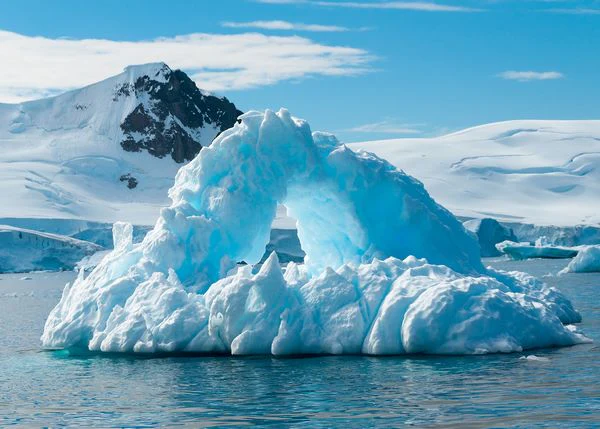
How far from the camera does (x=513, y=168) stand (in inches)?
4966

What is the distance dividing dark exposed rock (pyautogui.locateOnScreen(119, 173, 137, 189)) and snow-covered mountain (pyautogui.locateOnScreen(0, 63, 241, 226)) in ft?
0.63

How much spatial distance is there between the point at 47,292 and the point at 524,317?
37985mm


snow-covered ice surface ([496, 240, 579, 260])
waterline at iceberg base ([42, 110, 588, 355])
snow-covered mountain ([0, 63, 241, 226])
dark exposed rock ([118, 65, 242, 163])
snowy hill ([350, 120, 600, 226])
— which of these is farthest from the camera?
dark exposed rock ([118, 65, 242, 163])

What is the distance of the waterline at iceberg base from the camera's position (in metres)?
17.8

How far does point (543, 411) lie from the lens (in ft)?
39.3

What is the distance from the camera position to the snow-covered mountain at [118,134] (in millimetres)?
128875

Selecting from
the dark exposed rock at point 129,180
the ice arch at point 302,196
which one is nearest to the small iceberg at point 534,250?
the ice arch at point 302,196

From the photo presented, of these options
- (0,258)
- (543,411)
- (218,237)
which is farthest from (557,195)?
(543,411)

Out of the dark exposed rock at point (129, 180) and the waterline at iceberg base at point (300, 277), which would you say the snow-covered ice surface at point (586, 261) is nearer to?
the waterline at iceberg base at point (300, 277)

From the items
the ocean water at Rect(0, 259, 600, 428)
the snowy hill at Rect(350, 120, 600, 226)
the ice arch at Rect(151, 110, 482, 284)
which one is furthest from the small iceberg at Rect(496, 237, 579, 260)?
the ocean water at Rect(0, 259, 600, 428)

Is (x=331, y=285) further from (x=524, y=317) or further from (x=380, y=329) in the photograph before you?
(x=524, y=317)

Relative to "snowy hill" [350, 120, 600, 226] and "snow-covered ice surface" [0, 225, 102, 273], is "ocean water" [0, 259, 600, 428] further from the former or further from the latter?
"snowy hill" [350, 120, 600, 226]

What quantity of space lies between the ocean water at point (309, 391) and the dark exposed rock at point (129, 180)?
11737 cm

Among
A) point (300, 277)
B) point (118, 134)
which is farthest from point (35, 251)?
point (118, 134)
